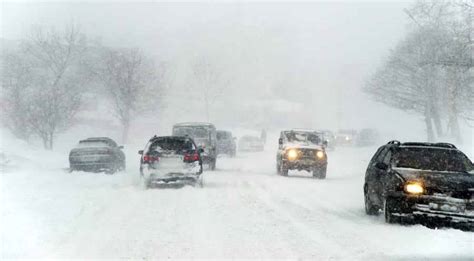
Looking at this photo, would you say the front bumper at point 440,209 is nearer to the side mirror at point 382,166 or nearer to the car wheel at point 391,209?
the car wheel at point 391,209

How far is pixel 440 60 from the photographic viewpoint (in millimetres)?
29344

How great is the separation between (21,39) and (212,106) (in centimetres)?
3730

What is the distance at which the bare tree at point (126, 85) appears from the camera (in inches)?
2232

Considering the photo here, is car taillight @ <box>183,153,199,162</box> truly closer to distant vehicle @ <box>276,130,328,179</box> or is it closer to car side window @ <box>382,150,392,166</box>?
distant vehicle @ <box>276,130,328,179</box>

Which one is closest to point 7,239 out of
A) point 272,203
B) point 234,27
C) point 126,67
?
point 272,203

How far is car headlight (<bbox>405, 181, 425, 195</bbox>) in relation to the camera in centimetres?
1038

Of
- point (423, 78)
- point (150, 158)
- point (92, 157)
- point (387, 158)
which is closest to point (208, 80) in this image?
point (423, 78)

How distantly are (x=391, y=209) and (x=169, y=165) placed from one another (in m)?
8.12

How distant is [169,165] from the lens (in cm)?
1711

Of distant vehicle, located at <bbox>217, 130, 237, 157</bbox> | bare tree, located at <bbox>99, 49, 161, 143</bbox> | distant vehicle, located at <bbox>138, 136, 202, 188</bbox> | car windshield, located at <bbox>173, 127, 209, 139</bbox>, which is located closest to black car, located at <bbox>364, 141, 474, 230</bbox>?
distant vehicle, located at <bbox>138, 136, 202, 188</bbox>

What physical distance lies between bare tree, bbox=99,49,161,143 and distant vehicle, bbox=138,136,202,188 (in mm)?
38866

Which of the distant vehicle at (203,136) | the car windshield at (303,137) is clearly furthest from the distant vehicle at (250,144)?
the car windshield at (303,137)

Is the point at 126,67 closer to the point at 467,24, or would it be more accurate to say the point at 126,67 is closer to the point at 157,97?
the point at 157,97

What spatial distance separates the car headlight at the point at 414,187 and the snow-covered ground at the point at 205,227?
66 centimetres
